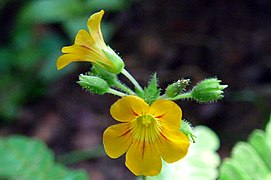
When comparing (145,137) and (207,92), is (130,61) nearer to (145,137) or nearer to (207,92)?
(207,92)

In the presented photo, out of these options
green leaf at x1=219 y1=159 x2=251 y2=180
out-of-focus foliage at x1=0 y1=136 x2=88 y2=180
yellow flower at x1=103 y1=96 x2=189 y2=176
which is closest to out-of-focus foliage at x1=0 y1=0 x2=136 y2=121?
out-of-focus foliage at x1=0 y1=136 x2=88 y2=180

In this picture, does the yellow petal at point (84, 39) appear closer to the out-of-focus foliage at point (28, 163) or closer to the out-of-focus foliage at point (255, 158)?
the out-of-focus foliage at point (28, 163)

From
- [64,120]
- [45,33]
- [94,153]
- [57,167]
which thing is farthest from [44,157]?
[45,33]

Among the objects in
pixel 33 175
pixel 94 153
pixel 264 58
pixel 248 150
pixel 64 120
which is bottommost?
pixel 33 175

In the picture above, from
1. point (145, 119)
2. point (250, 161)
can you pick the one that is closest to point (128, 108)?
point (145, 119)

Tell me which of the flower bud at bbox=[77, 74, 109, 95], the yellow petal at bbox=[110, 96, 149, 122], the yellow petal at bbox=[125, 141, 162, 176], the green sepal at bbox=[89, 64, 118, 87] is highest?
the green sepal at bbox=[89, 64, 118, 87]

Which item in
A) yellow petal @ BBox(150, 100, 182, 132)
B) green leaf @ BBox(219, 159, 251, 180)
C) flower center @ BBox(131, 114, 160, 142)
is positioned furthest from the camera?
green leaf @ BBox(219, 159, 251, 180)

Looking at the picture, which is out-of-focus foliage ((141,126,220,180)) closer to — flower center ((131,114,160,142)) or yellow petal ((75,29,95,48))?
flower center ((131,114,160,142))

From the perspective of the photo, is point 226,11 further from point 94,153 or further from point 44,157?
point 44,157
